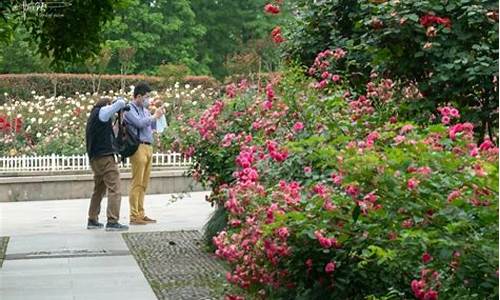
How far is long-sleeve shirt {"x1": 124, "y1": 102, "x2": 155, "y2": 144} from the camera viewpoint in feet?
41.7

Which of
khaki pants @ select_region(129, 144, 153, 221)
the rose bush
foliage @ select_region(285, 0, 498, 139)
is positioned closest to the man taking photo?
khaki pants @ select_region(129, 144, 153, 221)

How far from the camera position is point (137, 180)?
1307 centimetres

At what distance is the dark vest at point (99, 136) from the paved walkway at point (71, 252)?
0.96 meters

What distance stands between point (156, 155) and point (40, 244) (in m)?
7.43

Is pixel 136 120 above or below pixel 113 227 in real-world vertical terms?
above

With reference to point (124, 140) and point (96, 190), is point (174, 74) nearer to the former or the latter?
point (96, 190)

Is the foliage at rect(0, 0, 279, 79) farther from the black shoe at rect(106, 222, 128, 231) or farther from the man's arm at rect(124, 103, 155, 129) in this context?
the black shoe at rect(106, 222, 128, 231)

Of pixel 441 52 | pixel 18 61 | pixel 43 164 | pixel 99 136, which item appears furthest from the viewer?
pixel 18 61

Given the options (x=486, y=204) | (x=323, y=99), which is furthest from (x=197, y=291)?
(x=486, y=204)

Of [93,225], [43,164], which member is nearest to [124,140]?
[93,225]

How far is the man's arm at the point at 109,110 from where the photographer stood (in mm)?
12391

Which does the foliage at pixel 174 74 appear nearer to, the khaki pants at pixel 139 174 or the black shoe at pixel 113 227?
the khaki pants at pixel 139 174

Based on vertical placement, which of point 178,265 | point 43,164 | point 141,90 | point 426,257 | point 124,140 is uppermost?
point 426,257

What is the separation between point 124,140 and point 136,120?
28cm
